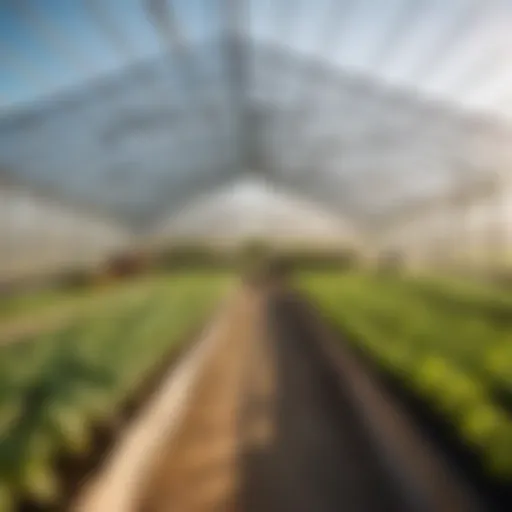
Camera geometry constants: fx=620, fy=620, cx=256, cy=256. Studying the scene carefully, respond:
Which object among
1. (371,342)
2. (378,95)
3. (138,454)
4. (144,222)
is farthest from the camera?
(144,222)

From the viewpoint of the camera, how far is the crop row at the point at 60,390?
333 centimetres

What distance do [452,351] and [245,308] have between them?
9.91m

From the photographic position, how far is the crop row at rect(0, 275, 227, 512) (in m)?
Answer: 3.33

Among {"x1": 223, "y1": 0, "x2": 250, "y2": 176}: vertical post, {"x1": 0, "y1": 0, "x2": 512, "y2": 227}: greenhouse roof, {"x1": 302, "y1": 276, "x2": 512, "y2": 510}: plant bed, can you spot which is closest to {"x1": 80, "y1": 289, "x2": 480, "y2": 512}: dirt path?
{"x1": 302, "y1": 276, "x2": 512, "y2": 510}: plant bed

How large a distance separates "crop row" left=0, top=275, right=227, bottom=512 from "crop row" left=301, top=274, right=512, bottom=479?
96.3 inches

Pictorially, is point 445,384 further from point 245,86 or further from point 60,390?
point 245,86

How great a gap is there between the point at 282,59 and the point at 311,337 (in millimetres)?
4353

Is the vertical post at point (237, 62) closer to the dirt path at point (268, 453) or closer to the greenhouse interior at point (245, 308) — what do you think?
the greenhouse interior at point (245, 308)

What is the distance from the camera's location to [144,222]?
22.0 meters

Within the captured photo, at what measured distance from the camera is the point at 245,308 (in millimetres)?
16016

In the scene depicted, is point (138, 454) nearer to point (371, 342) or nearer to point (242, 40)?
point (371, 342)

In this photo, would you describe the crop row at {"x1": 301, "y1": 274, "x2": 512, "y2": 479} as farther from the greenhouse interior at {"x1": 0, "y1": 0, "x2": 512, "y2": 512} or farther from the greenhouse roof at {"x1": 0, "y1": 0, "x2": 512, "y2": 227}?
the greenhouse roof at {"x1": 0, "y1": 0, "x2": 512, "y2": 227}

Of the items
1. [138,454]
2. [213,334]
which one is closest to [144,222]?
[213,334]

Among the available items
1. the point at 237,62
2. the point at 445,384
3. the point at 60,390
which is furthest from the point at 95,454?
the point at 237,62
